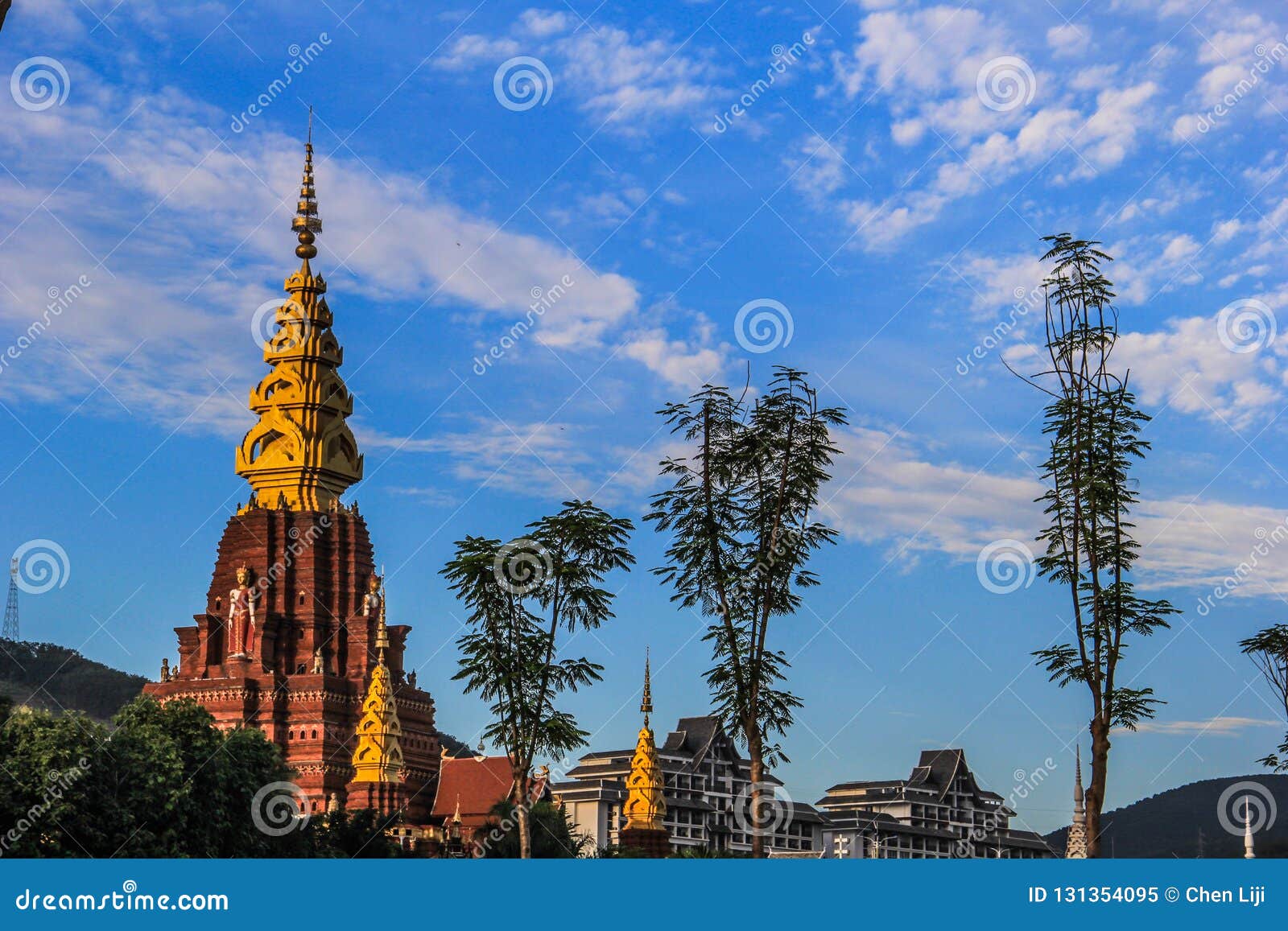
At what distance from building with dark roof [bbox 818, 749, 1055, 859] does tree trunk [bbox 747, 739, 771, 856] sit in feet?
263

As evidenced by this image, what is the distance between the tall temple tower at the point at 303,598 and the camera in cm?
8556

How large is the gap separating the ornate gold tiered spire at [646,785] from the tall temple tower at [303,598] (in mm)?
36766

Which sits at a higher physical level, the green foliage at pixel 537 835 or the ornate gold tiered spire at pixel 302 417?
the ornate gold tiered spire at pixel 302 417

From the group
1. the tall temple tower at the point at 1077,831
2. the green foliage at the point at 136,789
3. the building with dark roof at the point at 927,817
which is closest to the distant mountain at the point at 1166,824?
the building with dark roof at the point at 927,817

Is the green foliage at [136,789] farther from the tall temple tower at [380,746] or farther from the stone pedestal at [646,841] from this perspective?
the stone pedestal at [646,841]

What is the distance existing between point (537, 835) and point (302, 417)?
3321cm

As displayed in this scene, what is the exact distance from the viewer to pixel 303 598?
90125mm

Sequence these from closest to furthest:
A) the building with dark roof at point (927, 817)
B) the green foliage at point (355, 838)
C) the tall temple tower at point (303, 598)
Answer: the green foliage at point (355, 838) → the tall temple tower at point (303, 598) → the building with dark roof at point (927, 817)

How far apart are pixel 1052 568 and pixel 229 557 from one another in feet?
206

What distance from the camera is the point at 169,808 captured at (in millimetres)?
48125

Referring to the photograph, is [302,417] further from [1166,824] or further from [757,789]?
[1166,824]

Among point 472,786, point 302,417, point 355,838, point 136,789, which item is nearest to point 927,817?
point 472,786
